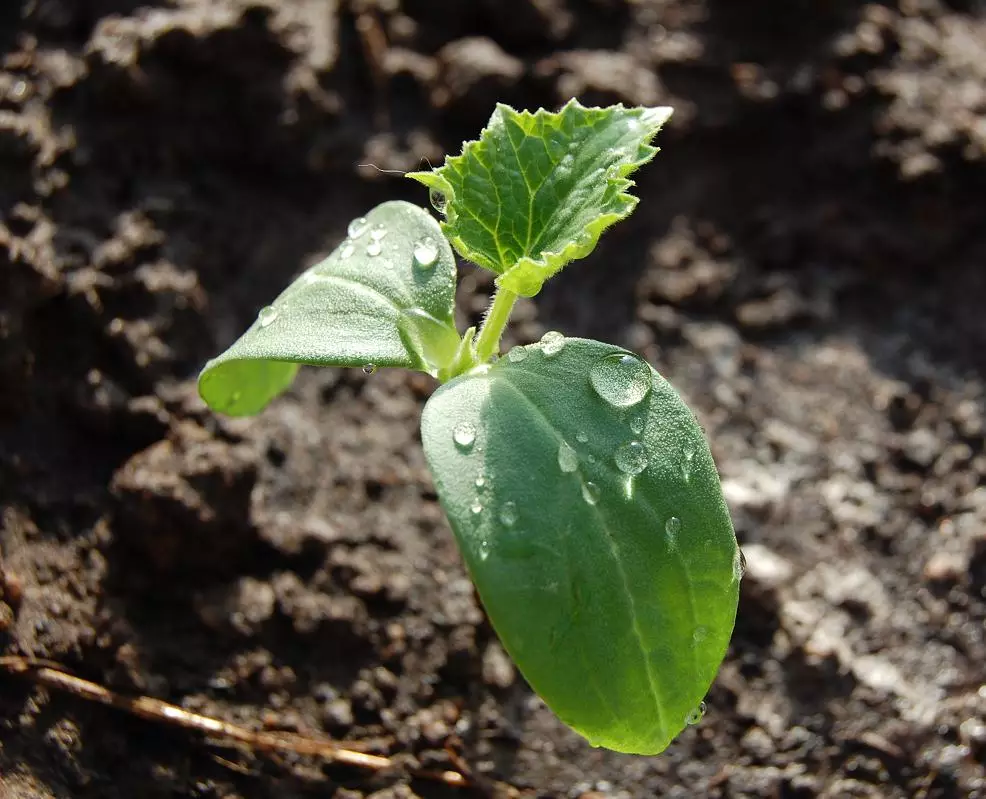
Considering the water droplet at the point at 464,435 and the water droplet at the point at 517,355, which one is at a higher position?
the water droplet at the point at 464,435

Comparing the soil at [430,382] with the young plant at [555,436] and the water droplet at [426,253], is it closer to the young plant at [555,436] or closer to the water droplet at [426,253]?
the young plant at [555,436]

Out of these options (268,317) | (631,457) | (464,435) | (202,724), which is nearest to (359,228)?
Answer: (268,317)

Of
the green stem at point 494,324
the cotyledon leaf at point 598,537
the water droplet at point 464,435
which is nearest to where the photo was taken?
the cotyledon leaf at point 598,537

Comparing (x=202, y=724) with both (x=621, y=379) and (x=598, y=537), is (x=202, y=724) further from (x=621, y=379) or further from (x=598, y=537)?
(x=621, y=379)

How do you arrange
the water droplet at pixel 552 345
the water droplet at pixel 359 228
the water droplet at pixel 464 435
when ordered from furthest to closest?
1. the water droplet at pixel 359 228
2. the water droplet at pixel 552 345
3. the water droplet at pixel 464 435

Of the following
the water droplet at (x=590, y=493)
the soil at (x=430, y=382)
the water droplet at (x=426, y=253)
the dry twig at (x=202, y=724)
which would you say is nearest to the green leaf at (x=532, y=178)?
the water droplet at (x=426, y=253)

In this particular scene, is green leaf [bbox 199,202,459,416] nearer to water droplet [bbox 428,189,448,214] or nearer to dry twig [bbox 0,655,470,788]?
water droplet [bbox 428,189,448,214]

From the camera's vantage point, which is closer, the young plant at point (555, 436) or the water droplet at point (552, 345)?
the young plant at point (555, 436)

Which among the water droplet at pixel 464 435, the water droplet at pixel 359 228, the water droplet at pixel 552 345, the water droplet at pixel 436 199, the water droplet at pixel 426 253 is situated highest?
the water droplet at pixel 436 199
